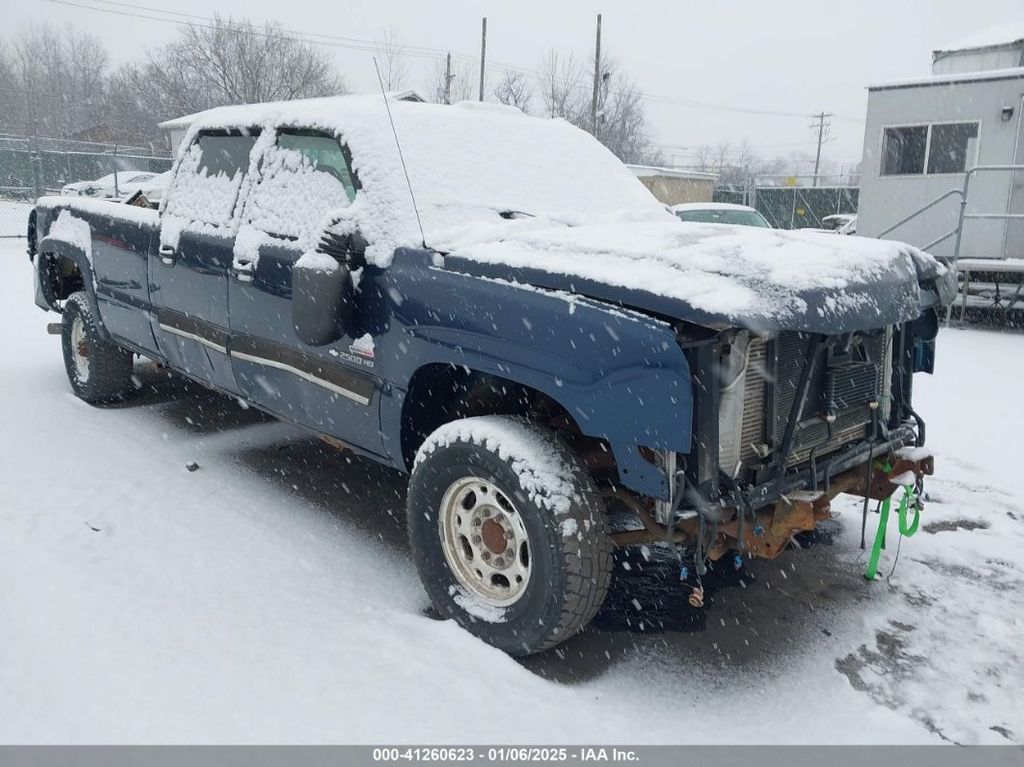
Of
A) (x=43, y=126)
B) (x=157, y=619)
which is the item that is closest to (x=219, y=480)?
(x=157, y=619)

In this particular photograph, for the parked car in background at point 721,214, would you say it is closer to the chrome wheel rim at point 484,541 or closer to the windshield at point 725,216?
the windshield at point 725,216

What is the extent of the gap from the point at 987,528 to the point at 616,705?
8.29 feet

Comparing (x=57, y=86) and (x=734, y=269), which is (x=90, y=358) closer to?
(x=734, y=269)

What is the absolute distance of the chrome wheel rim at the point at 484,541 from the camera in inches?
114

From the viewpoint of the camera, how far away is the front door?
137 inches

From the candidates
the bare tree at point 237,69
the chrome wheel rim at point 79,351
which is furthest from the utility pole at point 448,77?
the chrome wheel rim at point 79,351

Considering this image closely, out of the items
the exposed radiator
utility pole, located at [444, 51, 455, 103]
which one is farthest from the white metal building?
utility pole, located at [444, 51, 455, 103]

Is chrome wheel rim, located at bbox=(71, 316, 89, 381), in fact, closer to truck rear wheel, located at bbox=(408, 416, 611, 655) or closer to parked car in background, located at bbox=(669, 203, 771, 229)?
truck rear wheel, located at bbox=(408, 416, 611, 655)

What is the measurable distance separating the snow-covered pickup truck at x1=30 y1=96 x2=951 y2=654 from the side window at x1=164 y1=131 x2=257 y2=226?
0.03 meters

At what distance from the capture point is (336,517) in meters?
4.15

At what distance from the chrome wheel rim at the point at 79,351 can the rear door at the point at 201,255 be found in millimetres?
1426

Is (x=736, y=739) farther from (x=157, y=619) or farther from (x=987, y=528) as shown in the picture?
(x=987, y=528)

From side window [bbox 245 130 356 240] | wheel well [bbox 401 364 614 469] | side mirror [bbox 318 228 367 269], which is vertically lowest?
wheel well [bbox 401 364 614 469]

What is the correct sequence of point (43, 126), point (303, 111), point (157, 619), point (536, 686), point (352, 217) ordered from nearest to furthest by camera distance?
point (536, 686) < point (157, 619) < point (352, 217) < point (303, 111) < point (43, 126)
